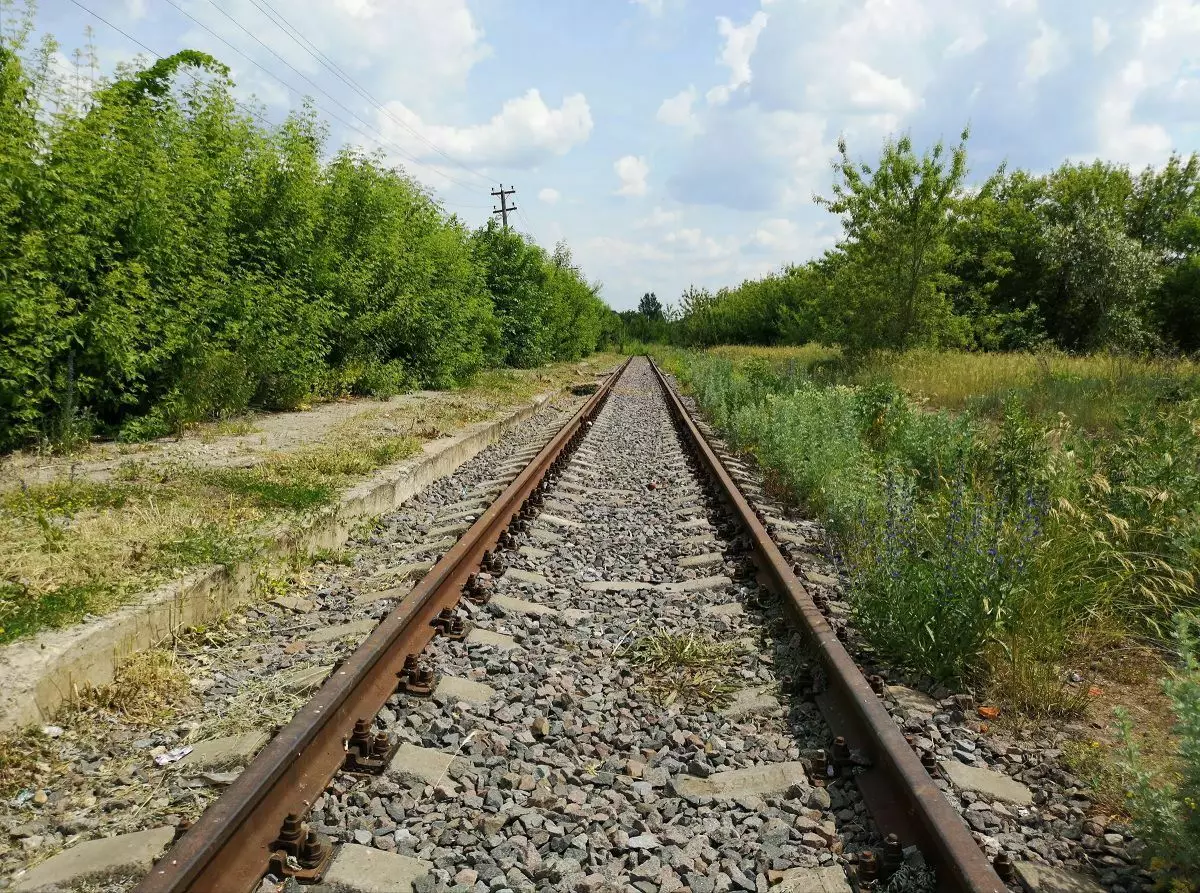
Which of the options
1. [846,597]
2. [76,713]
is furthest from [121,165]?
[846,597]

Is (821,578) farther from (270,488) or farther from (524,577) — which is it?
(270,488)

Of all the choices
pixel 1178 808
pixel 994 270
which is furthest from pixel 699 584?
pixel 994 270

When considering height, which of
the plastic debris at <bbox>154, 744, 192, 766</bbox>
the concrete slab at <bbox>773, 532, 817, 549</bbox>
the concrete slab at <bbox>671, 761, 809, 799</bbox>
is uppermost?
the concrete slab at <bbox>773, 532, 817, 549</bbox>

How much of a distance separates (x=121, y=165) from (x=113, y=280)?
3.75 ft

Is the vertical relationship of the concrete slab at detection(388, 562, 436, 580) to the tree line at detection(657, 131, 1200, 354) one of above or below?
below

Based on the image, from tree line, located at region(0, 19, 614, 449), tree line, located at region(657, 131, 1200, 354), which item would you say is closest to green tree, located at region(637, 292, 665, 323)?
tree line, located at region(657, 131, 1200, 354)

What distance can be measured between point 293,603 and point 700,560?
254 cm

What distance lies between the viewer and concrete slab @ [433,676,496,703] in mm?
3312

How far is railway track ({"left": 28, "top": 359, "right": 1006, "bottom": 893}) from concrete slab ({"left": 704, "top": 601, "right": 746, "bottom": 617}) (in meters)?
0.02

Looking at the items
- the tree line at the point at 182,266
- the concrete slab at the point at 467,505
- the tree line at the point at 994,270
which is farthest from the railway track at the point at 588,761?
the tree line at the point at 994,270

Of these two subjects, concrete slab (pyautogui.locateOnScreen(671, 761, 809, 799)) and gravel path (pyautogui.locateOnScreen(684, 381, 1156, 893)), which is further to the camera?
concrete slab (pyautogui.locateOnScreen(671, 761, 809, 799))

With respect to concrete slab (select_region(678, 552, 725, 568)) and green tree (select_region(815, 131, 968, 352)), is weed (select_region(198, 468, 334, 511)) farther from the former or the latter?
green tree (select_region(815, 131, 968, 352))

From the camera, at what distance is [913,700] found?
332 centimetres

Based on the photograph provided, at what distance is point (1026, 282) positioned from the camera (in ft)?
120
